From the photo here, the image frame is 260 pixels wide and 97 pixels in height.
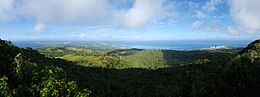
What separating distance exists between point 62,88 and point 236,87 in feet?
117

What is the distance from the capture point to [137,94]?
87.2m

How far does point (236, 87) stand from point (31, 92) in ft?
120

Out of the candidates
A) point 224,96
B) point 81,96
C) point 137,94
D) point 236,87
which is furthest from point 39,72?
point 137,94

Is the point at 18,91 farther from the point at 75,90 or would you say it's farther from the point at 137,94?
the point at 137,94

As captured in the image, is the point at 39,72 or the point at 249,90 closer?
the point at 39,72

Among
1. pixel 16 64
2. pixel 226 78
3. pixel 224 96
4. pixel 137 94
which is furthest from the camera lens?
pixel 137 94

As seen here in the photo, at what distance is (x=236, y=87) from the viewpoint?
42.8 metres

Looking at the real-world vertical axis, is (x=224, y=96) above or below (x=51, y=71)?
below

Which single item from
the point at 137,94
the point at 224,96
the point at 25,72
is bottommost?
the point at 137,94

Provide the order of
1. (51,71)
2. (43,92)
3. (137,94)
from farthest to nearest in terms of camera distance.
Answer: (137,94), (51,71), (43,92)

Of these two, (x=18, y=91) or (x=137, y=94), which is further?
(x=137, y=94)

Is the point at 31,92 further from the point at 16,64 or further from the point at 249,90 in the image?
the point at 249,90

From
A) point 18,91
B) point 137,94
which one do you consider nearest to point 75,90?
point 18,91

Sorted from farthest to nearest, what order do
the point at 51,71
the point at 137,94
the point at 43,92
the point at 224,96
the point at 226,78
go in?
the point at 137,94, the point at 226,78, the point at 224,96, the point at 51,71, the point at 43,92
